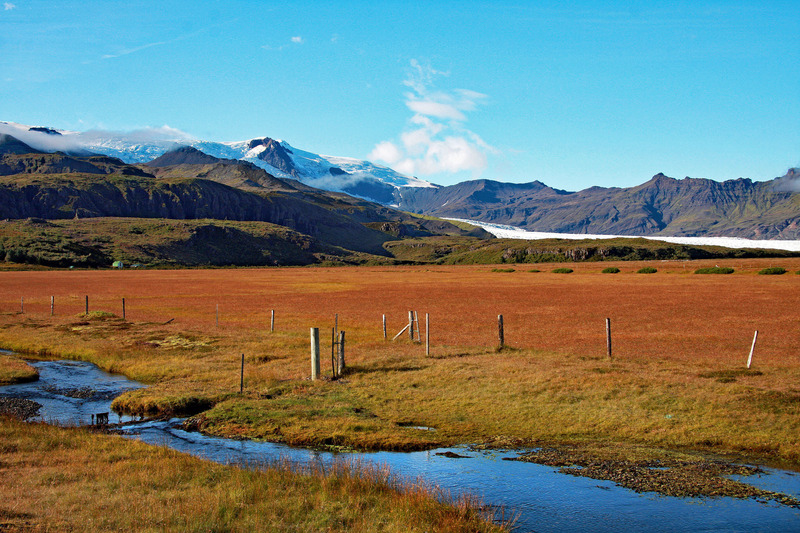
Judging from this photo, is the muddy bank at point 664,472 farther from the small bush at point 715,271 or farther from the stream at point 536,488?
the small bush at point 715,271

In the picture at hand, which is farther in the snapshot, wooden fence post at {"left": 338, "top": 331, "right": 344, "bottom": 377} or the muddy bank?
wooden fence post at {"left": 338, "top": 331, "right": 344, "bottom": 377}

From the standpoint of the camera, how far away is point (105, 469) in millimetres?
13992

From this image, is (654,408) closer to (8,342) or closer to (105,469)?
(105,469)

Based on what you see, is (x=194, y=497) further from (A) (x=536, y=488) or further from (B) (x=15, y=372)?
(B) (x=15, y=372)

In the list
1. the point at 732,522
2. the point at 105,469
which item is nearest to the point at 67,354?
the point at 105,469

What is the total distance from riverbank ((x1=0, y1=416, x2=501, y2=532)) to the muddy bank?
500 cm

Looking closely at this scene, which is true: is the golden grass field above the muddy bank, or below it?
above

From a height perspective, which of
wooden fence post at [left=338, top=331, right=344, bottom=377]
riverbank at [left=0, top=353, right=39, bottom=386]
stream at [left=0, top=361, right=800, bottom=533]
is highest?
wooden fence post at [left=338, top=331, right=344, bottom=377]

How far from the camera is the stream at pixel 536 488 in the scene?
494 inches

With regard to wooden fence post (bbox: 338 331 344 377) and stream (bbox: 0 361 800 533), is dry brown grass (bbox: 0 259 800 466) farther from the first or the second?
stream (bbox: 0 361 800 533)

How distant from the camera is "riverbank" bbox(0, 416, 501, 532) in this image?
1100 cm

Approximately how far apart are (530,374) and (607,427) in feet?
20.1

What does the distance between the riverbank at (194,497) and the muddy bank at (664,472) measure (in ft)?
16.4

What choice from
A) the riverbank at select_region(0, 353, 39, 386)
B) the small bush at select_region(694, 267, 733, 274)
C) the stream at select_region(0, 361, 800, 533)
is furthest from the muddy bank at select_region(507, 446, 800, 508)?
the small bush at select_region(694, 267, 733, 274)
